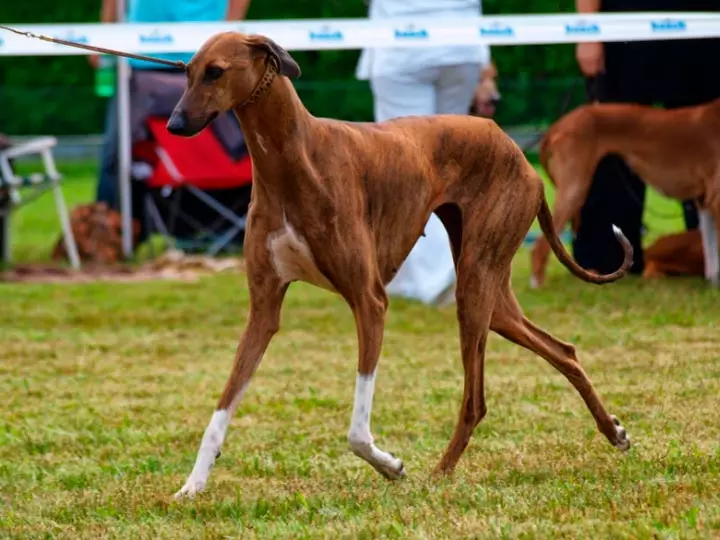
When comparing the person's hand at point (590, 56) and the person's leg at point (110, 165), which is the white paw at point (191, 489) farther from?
the person's leg at point (110, 165)

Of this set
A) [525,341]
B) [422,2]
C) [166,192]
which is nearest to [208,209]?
[166,192]

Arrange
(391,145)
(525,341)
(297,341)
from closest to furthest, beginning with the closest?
(391,145)
(525,341)
(297,341)

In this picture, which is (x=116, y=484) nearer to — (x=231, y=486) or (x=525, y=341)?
(x=231, y=486)

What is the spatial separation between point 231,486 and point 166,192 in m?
7.37

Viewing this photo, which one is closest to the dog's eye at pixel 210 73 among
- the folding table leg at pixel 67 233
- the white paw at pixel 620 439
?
the white paw at pixel 620 439

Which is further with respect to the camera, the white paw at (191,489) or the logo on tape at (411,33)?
the logo on tape at (411,33)

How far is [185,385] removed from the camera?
667 centimetres

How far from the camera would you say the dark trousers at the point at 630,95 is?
962 cm

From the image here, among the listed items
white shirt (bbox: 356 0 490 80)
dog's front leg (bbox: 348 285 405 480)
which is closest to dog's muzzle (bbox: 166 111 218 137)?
dog's front leg (bbox: 348 285 405 480)

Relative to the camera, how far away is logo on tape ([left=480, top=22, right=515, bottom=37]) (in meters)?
8.46

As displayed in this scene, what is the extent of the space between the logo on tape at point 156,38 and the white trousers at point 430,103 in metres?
1.17

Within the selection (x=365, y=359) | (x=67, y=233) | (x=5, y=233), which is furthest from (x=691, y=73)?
(x=365, y=359)

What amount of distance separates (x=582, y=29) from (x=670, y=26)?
0.51 meters

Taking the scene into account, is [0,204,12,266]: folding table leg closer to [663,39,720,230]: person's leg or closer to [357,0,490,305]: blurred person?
[357,0,490,305]: blurred person
